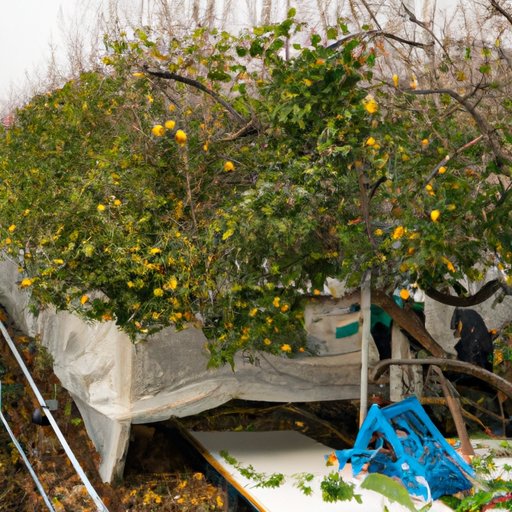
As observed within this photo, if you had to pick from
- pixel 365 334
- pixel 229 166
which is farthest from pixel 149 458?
pixel 229 166

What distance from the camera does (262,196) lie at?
15.7 ft

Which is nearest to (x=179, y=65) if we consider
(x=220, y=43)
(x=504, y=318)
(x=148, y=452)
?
(x=220, y=43)

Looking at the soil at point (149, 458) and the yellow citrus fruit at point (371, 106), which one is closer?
the yellow citrus fruit at point (371, 106)

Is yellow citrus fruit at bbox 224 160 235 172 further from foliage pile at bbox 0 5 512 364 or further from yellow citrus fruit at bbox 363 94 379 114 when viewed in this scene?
yellow citrus fruit at bbox 363 94 379 114

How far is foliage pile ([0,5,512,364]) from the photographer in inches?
188

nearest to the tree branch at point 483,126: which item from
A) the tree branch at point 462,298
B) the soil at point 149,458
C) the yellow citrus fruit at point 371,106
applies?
the yellow citrus fruit at point 371,106

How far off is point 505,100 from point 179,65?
7.70 feet

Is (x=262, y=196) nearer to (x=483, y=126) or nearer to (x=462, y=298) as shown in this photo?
(x=483, y=126)

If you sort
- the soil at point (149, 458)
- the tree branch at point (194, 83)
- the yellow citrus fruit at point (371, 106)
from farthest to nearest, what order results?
1. the soil at point (149, 458)
2. the tree branch at point (194, 83)
3. the yellow citrus fruit at point (371, 106)

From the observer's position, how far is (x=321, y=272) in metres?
5.22

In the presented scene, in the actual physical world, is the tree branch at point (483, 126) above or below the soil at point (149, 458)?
above

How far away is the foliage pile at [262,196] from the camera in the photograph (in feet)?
15.7

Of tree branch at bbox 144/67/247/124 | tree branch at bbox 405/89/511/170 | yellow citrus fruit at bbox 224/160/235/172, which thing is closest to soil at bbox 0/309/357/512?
yellow citrus fruit at bbox 224/160/235/172

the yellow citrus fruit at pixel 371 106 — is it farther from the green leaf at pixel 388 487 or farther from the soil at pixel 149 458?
the soil at pixel 149 458
